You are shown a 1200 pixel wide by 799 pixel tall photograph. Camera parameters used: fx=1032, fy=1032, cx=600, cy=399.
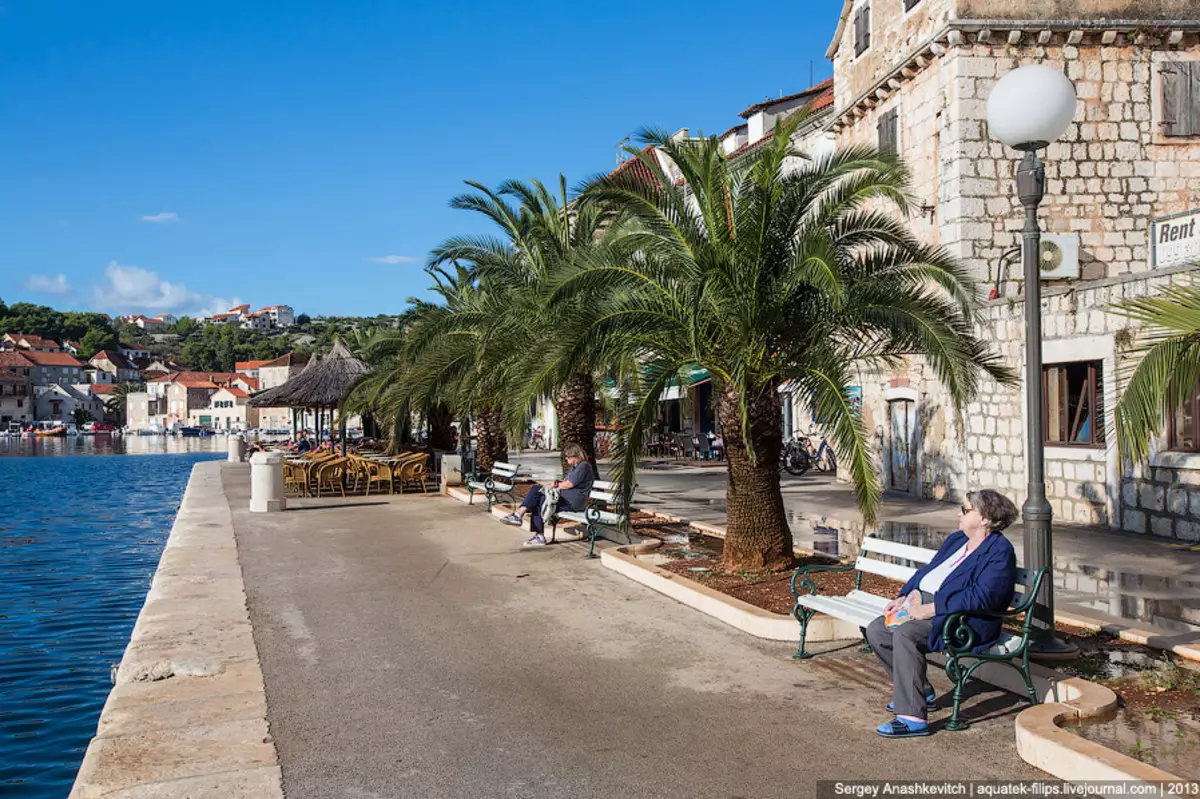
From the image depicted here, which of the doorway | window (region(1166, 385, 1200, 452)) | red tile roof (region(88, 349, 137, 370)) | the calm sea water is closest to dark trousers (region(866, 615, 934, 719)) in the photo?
the calm sea water

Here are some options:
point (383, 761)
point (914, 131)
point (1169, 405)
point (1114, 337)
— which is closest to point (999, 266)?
point (914, 131)

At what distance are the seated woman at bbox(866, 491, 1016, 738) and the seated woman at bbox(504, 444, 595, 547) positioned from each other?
7082 mm

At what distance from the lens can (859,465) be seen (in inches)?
338

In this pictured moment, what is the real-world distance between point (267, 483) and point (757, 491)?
10.7 meters

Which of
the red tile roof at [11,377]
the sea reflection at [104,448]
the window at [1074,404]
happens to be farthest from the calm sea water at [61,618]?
the red tile roof at [11,377]

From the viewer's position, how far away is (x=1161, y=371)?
17.4 feet

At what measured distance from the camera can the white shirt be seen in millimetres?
6000

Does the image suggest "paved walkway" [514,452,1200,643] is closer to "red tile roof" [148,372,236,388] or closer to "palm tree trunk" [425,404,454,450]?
"palm tree trunk" [425,404,454,450]

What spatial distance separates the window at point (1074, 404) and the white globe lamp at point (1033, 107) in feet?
26.9

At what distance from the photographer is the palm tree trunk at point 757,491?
959cm

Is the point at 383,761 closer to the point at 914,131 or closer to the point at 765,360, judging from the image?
the point at 765,360

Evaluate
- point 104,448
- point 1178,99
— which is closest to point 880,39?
point 1178,99

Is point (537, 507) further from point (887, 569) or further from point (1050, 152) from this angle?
point (1050, 152)

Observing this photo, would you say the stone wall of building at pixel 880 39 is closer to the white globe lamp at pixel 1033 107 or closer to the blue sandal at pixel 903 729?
the white globe lamp at pixel 1033 107
